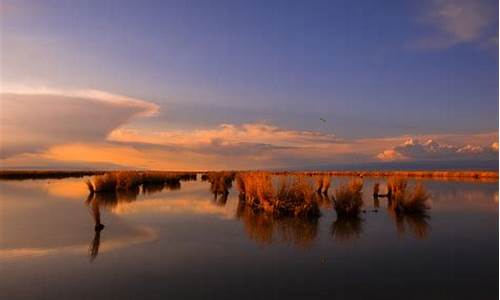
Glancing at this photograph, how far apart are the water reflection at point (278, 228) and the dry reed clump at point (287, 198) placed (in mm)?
432

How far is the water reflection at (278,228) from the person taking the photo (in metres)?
9.22

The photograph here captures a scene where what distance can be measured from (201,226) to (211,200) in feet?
22.1

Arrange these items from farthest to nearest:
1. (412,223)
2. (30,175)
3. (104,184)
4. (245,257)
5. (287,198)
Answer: (30,175)
(104,184)
(287,198)
(412,223)
(245,257)

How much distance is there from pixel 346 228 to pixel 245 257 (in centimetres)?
388

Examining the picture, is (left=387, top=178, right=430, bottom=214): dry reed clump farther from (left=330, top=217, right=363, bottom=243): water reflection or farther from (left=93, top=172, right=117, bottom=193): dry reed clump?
(left=93, top=172, right=117, bottom=193): dry reed clump

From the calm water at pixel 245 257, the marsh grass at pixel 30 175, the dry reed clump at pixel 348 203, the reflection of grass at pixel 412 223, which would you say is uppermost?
the marsh grass at pixel 30 175

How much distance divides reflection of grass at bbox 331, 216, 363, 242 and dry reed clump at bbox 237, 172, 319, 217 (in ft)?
3.04

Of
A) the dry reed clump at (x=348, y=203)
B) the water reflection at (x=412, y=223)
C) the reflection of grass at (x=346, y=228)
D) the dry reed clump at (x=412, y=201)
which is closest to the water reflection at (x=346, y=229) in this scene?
the reflection of grass at (x=346, y=228)

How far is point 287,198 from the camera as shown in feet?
44.3

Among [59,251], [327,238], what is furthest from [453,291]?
[59,251]

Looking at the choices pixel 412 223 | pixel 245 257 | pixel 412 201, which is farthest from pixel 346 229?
pixel 412 201

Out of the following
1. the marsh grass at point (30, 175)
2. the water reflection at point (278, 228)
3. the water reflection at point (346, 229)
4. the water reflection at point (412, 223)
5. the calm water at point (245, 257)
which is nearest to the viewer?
the calm water at point (245, 257)

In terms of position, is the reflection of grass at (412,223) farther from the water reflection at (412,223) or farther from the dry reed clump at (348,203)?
the dry reed clump at (348,203)

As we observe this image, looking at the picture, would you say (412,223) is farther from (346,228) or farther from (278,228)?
(278,228)
